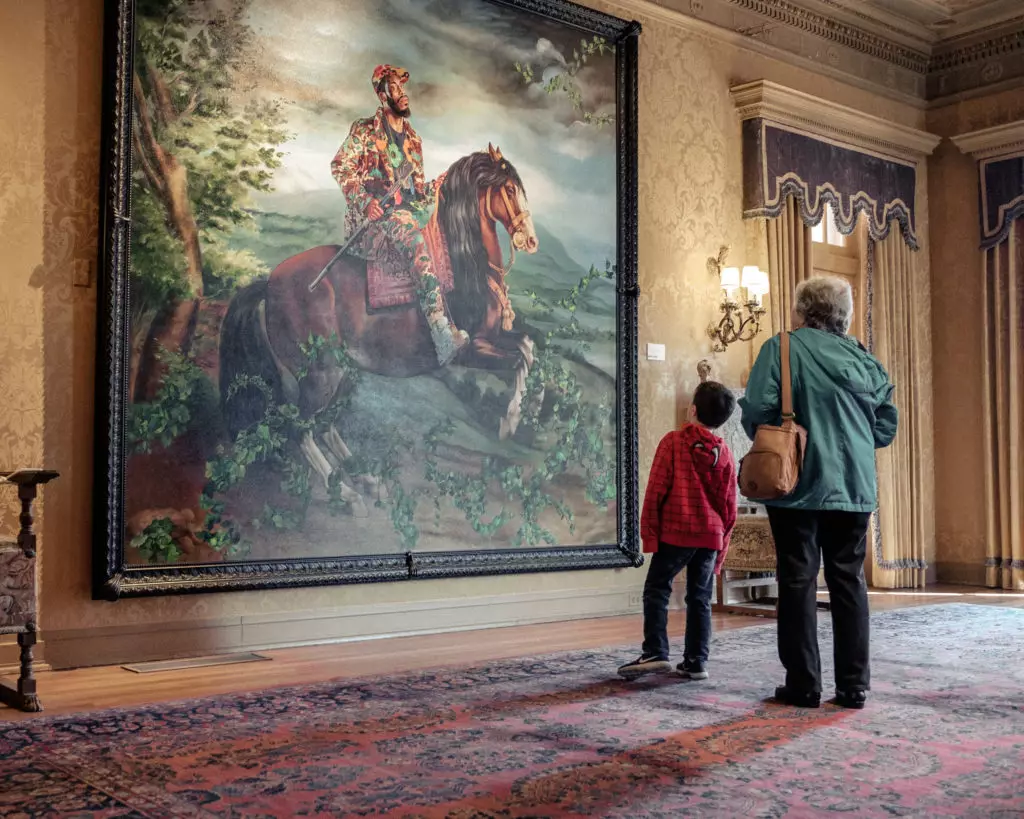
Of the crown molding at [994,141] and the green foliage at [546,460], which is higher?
the crown molding at [994,141]

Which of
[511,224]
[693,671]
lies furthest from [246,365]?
[693,671]

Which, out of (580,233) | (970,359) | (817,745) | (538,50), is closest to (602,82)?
(538,50)

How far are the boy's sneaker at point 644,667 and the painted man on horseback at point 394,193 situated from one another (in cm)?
231

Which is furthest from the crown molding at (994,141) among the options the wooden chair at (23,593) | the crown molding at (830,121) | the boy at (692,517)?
the wooden chair at (23,593)

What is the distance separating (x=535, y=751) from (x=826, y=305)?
205cm

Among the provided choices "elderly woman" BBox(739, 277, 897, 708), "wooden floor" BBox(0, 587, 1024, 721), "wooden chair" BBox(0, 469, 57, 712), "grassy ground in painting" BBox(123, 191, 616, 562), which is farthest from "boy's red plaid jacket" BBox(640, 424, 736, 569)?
"wooden chair" BBox(0, 469, 57, 712)

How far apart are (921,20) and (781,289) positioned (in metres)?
2.95

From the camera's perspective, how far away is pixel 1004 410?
938cm

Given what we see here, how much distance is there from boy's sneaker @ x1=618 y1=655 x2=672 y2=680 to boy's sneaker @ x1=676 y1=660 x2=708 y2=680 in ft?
0.27

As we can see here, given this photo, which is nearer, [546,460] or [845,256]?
[546,460]

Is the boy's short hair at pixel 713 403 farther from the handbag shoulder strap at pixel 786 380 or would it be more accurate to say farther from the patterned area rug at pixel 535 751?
the patterned area rug at pixel 535 751

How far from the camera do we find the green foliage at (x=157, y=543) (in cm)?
547

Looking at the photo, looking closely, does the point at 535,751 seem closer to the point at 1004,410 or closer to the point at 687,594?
the point at 687,594

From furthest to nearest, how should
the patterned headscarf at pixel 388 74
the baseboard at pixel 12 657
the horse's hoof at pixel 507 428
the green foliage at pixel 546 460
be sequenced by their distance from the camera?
the horse's hoof at pixel 507 428 → the green foliage at pixel 546 460 → the patterned headscarf at pixel 388 74 → the baseboard at pixel 12 657
